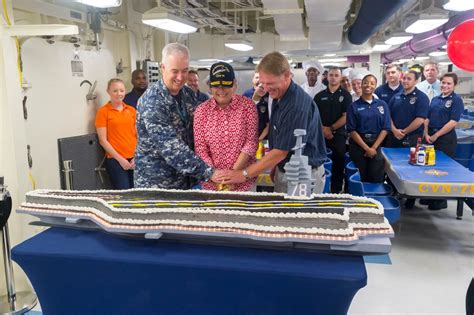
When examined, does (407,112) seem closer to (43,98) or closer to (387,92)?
(387,92)

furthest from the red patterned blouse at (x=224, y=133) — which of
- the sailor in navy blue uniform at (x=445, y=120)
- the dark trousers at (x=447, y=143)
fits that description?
the dark trousers at (x=447, y=143)

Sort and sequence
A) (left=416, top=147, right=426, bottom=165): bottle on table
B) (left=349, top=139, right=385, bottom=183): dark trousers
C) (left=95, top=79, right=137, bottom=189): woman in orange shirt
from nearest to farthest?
(left=416, top=147, right=426, bottom=165): bottle on table
(left=95, top=79, right=137, bottom=189): woman in orange shirt
(left=349, top=139, right=385, bottom=183): dark trousers

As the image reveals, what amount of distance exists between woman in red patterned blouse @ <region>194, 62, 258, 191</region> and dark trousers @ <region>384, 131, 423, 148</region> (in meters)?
3.20

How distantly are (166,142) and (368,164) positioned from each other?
2.99m

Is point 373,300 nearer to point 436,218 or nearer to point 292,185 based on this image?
point 292,185

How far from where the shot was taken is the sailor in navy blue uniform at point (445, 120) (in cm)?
482

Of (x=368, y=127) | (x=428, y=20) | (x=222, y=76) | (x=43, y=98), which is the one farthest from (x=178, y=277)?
(x=428, y=20)

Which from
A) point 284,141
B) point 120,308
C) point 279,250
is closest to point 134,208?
point 120,308

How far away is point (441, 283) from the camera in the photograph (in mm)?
3043

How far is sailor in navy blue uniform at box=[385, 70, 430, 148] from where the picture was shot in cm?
468

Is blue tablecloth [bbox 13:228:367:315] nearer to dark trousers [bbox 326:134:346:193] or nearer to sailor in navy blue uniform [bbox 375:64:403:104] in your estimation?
dark trousers [bbox 326:134:346:193]

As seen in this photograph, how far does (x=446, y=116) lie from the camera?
4.91m

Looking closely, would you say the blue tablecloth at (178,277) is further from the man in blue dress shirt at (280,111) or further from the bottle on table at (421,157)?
the bottle on table at (421,157)

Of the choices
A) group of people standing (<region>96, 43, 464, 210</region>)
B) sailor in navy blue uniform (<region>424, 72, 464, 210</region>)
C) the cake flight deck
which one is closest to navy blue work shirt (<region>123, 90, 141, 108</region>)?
group of people standing (<region>96, 43, 464, 210</region>)
